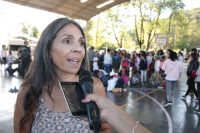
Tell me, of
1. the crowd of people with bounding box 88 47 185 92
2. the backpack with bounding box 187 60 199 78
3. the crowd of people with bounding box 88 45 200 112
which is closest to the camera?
the crowd of people with bounding box 88 45 200 112

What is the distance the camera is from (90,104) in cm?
136

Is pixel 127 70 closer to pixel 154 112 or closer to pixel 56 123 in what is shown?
pixel 154 112

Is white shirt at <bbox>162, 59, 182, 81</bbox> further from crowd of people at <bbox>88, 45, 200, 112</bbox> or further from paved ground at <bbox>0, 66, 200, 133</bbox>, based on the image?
paved ground at <bbox>0, 66, 200, 133</bbox>

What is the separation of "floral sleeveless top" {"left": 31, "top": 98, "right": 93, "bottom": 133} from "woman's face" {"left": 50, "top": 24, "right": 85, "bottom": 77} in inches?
9.8

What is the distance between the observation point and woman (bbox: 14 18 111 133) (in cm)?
197

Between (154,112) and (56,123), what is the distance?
8887 mm

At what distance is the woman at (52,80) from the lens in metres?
1.97

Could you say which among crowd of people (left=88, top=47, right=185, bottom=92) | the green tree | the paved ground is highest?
the green tree

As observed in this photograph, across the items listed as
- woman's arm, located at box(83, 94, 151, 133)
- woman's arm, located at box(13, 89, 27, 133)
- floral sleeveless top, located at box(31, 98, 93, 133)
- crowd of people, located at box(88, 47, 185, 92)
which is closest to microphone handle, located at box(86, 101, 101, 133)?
woman's arm, located at box(83, 94, 151, 133)

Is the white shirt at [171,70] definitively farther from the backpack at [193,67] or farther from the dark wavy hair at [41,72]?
the dark wavy hair at [41,72]

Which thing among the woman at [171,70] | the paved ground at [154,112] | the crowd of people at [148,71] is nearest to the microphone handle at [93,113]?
the paved ground at [154,112]

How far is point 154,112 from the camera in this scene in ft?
34.8

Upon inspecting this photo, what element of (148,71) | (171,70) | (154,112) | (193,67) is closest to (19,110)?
(154,112)

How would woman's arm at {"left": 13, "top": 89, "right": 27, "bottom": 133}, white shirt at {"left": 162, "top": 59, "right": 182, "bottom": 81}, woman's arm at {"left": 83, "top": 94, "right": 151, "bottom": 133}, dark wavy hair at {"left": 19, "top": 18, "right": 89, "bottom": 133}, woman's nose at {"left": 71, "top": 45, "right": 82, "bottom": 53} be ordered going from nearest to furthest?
woman's arm at {"left": 83, "top": 94, "right": 151, "bottom": 133}
woman's nose at {"left": 71, "top": 45, "right": 82, "bottom": 53}
dark wavy hair at {"left": 19, "top": 18, "right": 89, "bottom": 133}
woman's arm at {"left": 13, "top": 89, "right": 27, "bottom": 133}
white shirt at {"left": 162, "top": 59, "right": 182, "bottom": 81}
